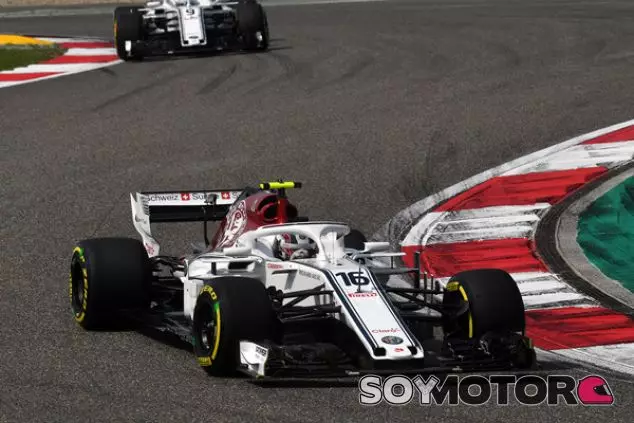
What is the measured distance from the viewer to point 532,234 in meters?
11.9

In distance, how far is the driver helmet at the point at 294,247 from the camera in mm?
9180

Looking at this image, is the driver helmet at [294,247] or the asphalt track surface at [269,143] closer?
the asphalt track surface at [269,143]

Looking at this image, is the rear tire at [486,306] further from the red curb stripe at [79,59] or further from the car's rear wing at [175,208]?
the red curb stripe at [79,59]

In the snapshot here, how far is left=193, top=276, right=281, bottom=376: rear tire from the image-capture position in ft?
26.7

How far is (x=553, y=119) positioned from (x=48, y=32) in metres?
12.6

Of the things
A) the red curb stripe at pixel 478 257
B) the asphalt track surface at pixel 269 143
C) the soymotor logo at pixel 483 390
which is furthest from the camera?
the red curb stripe at pixel 478 257

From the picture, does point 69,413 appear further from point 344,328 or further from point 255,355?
point 344,328

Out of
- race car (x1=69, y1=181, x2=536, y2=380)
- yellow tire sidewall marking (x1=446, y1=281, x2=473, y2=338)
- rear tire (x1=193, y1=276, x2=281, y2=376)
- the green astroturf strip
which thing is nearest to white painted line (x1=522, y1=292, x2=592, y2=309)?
the green astroturf strip

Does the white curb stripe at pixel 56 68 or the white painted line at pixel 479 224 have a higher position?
the white painted line at pixel 479 224

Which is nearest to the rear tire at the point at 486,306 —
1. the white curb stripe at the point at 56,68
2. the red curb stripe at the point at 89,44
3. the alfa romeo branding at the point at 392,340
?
the alfa romeo branding at the point at 392,340

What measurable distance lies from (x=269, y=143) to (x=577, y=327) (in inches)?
263

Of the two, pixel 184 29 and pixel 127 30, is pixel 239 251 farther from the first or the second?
pixel 127 30

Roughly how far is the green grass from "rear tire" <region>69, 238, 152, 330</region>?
40.2 feet

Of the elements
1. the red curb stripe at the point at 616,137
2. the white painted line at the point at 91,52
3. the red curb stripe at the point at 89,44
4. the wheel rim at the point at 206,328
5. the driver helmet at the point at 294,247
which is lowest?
the red curb stripe at the point at 89,44
